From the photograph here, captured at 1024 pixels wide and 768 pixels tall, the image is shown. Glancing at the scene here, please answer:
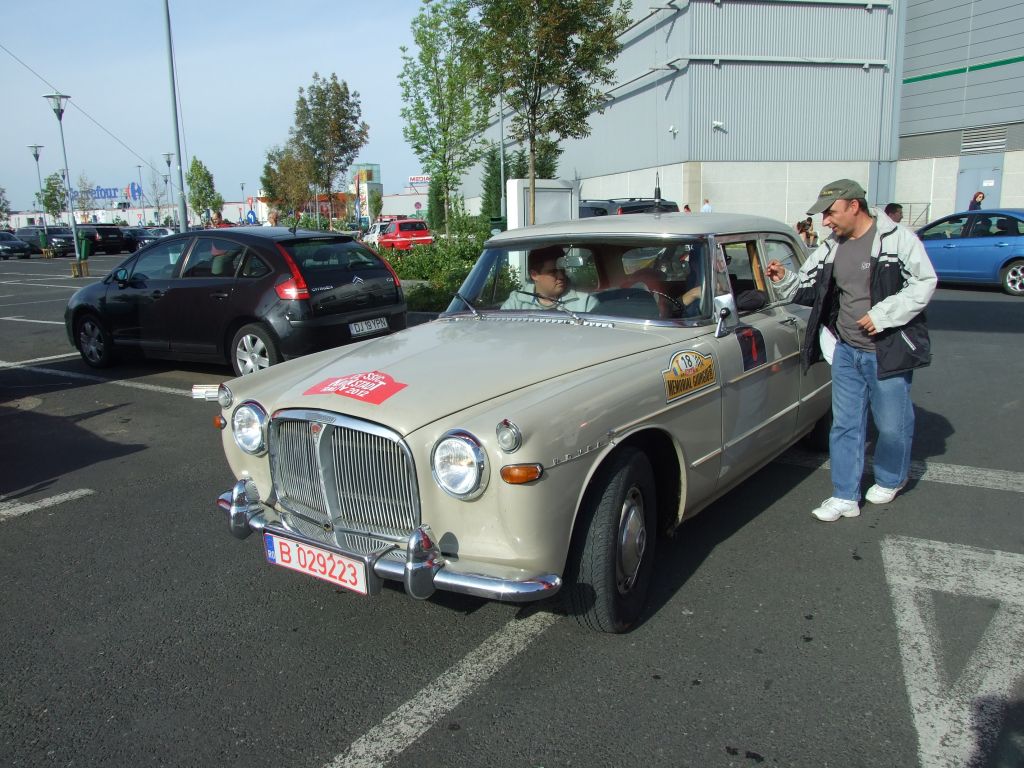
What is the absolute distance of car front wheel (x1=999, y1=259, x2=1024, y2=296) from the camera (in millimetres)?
13664

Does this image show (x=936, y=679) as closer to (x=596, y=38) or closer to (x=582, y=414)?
(x=582, y=414)

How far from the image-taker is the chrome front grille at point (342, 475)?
2986 millimetres

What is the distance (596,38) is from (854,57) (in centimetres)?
1933

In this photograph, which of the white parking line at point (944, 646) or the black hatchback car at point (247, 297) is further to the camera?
the black hatchback car at point (247, 297)

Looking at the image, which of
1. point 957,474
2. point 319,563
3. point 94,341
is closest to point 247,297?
point 94,341

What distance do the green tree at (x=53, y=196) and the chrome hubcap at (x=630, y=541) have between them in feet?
286

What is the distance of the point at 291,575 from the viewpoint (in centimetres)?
394

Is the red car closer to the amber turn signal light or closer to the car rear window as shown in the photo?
the car rear window

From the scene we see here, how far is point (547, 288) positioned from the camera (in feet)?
14.6

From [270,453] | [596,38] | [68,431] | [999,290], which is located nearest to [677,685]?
[270,453]

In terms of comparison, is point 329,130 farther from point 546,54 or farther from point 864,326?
point 864,326

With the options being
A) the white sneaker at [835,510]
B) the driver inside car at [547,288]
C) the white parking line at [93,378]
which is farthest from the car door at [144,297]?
the white sneaker at [835,510]

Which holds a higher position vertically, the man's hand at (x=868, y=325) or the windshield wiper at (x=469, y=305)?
the windshield wiper at (x=469, y=305)

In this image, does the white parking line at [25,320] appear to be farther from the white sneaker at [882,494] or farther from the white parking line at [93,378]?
the white sneaker at [882,494]
